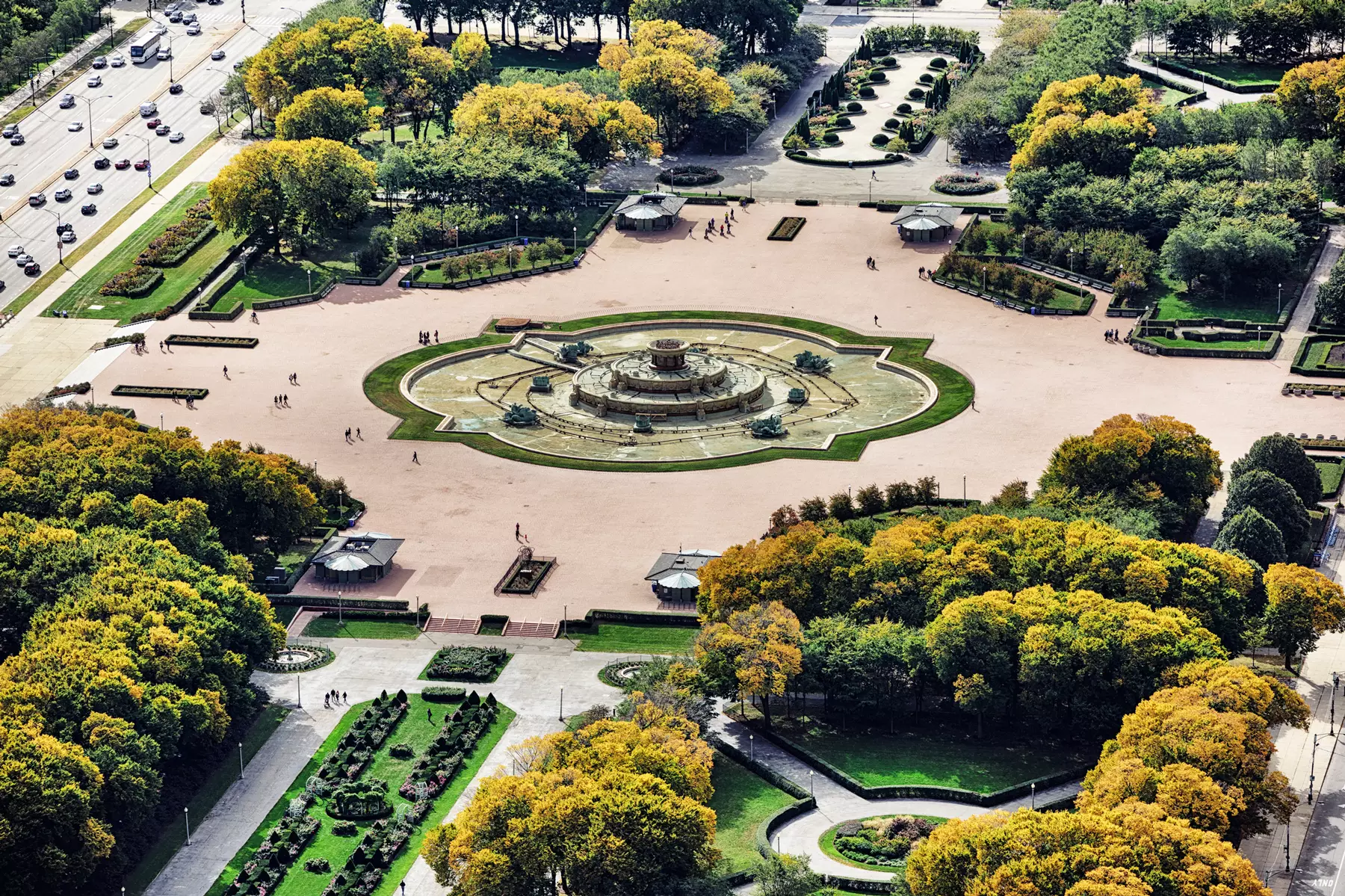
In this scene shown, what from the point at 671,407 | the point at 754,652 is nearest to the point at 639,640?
the point at 754,652

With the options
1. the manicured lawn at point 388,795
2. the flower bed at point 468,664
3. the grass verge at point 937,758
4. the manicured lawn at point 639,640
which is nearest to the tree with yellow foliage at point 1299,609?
the grass verge at point 937,758

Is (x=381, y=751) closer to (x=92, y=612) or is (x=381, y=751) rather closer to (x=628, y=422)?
(x=92, y=612)

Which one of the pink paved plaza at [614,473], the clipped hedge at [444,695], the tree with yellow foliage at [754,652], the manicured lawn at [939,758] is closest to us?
the manicured lawn at [939,758]

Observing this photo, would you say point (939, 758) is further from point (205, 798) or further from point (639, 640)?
point (205, 798)

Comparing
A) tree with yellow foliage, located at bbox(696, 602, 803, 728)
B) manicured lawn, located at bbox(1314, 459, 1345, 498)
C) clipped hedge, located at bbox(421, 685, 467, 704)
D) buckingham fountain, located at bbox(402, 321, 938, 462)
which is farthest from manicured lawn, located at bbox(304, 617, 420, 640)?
manicured lawn, located at bbox(1314, 459, 1345, 498)

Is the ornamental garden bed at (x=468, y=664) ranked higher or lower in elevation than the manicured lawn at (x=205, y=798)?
higher

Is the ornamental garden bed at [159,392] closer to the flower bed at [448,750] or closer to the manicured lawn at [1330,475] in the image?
the flower bed at [448,750]
